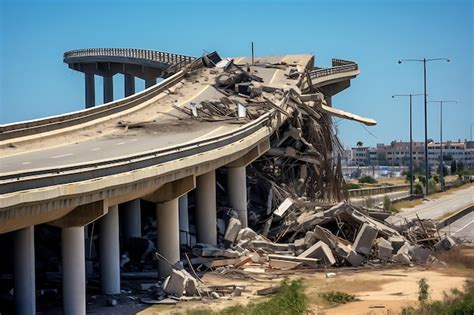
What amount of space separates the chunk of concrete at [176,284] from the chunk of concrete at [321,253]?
7764 mm

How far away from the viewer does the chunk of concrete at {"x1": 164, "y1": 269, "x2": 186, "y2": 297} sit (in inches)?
1113

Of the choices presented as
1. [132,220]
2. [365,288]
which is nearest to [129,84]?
[132,220]

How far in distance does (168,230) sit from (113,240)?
3.66 meters

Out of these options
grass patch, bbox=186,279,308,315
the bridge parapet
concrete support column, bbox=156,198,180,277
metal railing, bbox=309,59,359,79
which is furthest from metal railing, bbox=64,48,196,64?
grass patch, bbox=186,279,308,315

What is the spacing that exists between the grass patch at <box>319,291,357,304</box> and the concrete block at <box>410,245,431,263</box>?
785cm

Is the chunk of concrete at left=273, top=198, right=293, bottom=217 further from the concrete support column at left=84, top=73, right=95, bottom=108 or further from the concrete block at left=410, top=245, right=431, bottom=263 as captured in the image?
the concrete support column at left=84, top=73, right=95, bottom=108

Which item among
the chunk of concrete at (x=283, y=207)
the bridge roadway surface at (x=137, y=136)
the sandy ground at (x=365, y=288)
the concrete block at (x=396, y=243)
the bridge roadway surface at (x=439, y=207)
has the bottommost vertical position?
the bridge roadway surface at (x=439, y=207)

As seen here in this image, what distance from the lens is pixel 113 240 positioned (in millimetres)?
29812

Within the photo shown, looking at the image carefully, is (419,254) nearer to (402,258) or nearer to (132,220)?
(402,258)

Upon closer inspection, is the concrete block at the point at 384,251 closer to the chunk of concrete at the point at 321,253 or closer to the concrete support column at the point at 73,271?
the chunk of concrete at the point at 321,253

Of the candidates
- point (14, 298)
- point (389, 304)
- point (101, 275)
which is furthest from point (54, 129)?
point (389, 304)

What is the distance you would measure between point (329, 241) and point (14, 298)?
548 inches

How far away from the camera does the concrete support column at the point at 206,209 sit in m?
38.9

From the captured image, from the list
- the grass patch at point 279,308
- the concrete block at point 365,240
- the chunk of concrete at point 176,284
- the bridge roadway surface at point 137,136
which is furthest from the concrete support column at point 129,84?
the grass patch at point 279,308
